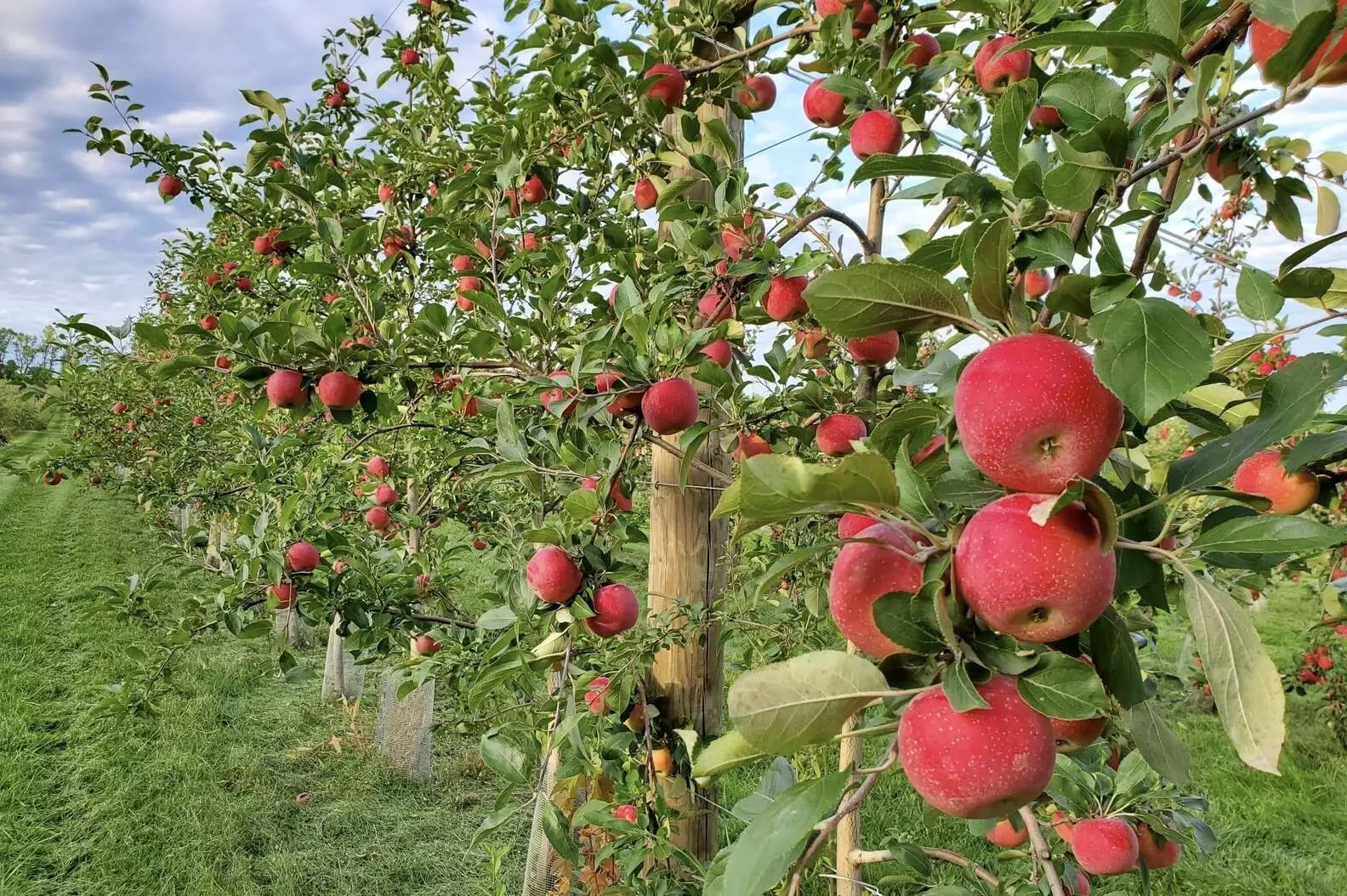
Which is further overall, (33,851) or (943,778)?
(33,851)

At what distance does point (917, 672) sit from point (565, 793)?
1.60 meters

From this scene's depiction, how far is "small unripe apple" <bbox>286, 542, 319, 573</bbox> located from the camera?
76.9 inches

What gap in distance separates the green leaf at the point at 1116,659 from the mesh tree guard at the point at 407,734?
368cm

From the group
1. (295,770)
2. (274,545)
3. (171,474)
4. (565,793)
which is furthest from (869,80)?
(171,474)

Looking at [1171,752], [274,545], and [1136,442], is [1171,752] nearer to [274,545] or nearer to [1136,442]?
[1136,442]

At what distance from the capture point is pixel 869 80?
1.48 meters

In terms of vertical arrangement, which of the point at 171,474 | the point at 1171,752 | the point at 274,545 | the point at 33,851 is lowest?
the point at 33,851

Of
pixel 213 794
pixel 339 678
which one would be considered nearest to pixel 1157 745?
pixel 213 794

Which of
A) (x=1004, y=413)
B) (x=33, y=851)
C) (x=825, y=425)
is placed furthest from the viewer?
(x=33, y=851)

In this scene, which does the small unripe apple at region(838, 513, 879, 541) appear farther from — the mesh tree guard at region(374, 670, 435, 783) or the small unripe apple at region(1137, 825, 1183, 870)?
the mesh tree guard at region(374, 670, 435, 783)

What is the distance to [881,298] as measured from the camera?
58cm

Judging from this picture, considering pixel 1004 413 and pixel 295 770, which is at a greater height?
pixel 1004 413

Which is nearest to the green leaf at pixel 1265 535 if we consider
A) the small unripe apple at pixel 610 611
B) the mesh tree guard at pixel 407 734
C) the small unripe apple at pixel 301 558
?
the small unripe apple at pixel 610 611

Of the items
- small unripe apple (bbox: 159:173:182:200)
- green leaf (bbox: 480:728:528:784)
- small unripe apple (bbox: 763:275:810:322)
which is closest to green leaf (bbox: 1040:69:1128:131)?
small unripe apple (bbox: 763:275:810:322)
